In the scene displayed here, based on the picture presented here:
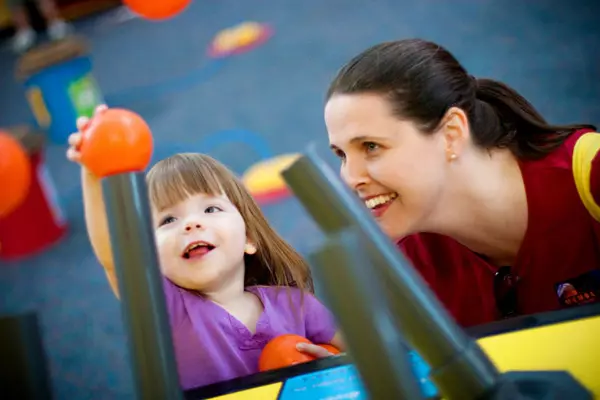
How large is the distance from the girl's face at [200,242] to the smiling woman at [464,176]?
0.09m

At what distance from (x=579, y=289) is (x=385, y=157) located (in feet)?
0.57

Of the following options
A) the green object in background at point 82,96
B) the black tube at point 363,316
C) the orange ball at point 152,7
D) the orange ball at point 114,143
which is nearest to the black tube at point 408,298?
the black tube at point 363,316

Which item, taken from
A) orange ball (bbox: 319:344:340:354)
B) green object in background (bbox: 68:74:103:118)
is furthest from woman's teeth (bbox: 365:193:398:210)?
green object in background (bbox: 68:74:103:118)

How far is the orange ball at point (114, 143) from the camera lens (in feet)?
1.13

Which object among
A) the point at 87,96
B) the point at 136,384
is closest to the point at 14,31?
the point at 87,96

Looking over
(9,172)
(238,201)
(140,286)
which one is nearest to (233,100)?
(9,172)

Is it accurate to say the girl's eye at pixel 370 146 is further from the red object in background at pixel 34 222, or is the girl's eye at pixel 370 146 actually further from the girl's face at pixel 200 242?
the red object in background at pixel 34 222

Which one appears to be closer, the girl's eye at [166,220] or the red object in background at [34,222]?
the girl's eye at [166,220]

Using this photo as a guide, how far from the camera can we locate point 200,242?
1.42 ft

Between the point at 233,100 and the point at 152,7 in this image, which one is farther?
the point at 233,100

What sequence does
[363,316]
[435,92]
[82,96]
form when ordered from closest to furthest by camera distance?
[363,316] < [435,92] < [82,96]

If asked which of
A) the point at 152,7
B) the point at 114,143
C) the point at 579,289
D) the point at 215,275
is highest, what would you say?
the point at 152,7

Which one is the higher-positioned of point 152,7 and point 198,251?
point 152,7

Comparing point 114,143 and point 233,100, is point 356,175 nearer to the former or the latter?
point 114,143
